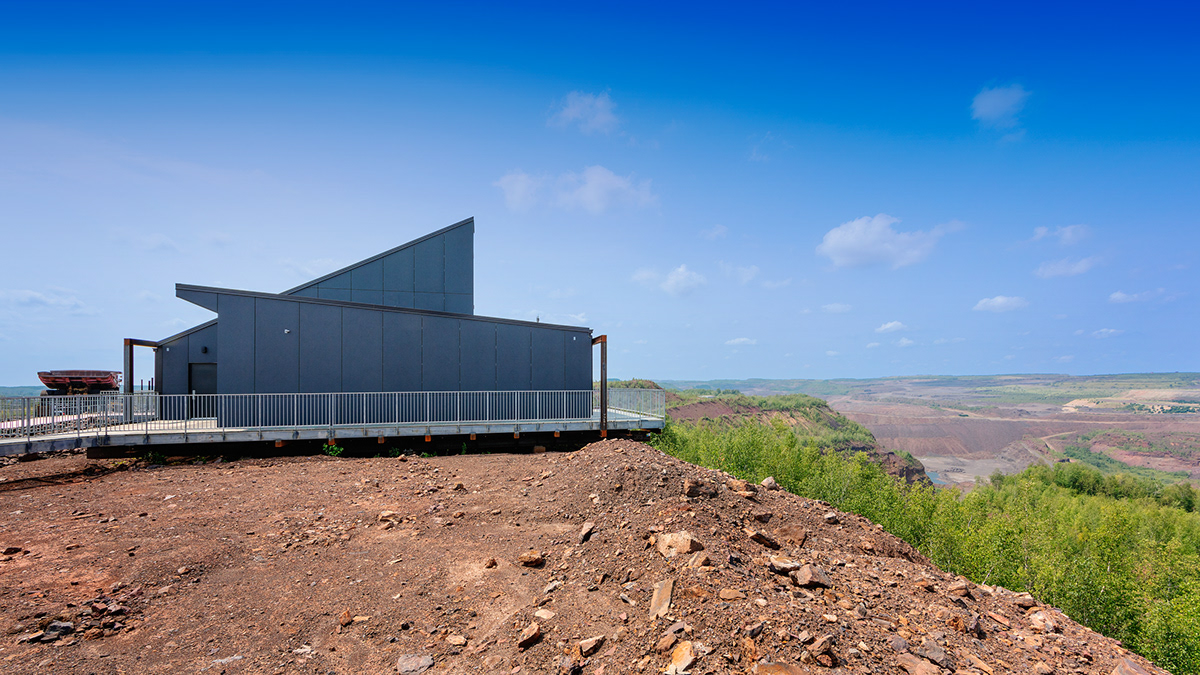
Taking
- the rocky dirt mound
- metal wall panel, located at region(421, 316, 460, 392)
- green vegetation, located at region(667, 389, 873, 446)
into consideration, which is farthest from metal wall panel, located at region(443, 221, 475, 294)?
green vegetation, located at region(667, 389, 873, 446)

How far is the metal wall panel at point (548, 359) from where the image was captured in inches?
704

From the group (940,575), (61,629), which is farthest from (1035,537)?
(61,629)

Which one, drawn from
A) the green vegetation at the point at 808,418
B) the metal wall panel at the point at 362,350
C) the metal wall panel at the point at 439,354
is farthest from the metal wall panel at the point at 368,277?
the green vegetation at the point at 808,418

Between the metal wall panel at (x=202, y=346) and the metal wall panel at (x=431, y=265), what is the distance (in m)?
7.81

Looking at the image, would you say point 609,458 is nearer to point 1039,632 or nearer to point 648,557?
point 648,557

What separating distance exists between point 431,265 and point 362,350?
6.42m

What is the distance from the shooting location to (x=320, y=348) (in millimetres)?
15523

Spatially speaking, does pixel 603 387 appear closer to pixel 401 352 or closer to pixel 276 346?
pixel 401 352

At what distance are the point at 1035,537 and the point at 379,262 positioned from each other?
2518cm

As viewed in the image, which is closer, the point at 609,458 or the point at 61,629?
the point at 61,629

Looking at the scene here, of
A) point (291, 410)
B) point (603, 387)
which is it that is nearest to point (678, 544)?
point (603, 387)

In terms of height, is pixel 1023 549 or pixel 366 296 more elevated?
pixel 366 296

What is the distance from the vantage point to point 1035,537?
47.4 feet

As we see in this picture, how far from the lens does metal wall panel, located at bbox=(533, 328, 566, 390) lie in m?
17.9
